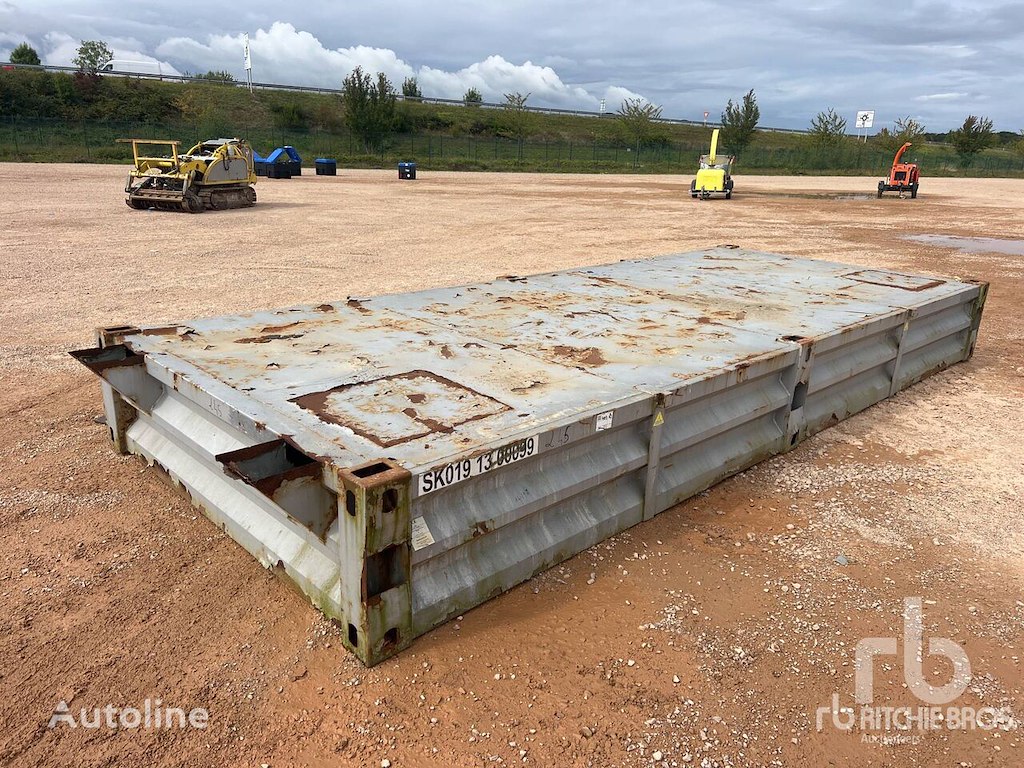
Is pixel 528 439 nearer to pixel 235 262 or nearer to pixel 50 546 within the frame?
pixel 50 546

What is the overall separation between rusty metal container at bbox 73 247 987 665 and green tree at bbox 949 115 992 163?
6994 centimetres

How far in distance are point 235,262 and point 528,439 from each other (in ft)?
34.1

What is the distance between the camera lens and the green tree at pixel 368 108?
50.2 meters

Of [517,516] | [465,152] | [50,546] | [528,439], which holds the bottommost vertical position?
[50,546]

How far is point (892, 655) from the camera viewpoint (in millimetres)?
2869

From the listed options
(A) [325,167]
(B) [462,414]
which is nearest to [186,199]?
(A) [325,167]

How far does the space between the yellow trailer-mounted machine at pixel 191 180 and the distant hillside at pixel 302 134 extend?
74.3 feet

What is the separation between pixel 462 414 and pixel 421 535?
627mm

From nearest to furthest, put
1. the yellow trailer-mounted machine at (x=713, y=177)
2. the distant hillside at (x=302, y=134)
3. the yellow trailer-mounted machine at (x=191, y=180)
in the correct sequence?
the yellow trailer-mounted machine at (x=191, y=180)
the yellow trailer-mounted machine at (x=713, y=177)
the distant hillside at (x=302, y=134)

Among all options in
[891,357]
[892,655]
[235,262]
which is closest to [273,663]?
[892,655]

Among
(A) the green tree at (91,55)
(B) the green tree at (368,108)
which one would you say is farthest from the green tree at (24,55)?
(B) the green tree at (368,108)

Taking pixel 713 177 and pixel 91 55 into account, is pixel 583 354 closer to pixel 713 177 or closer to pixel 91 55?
pixel 713 177

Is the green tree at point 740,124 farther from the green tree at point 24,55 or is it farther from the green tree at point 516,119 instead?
the green tree at point 24,55

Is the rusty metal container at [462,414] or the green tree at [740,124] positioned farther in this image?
the green tree at [740,124]
